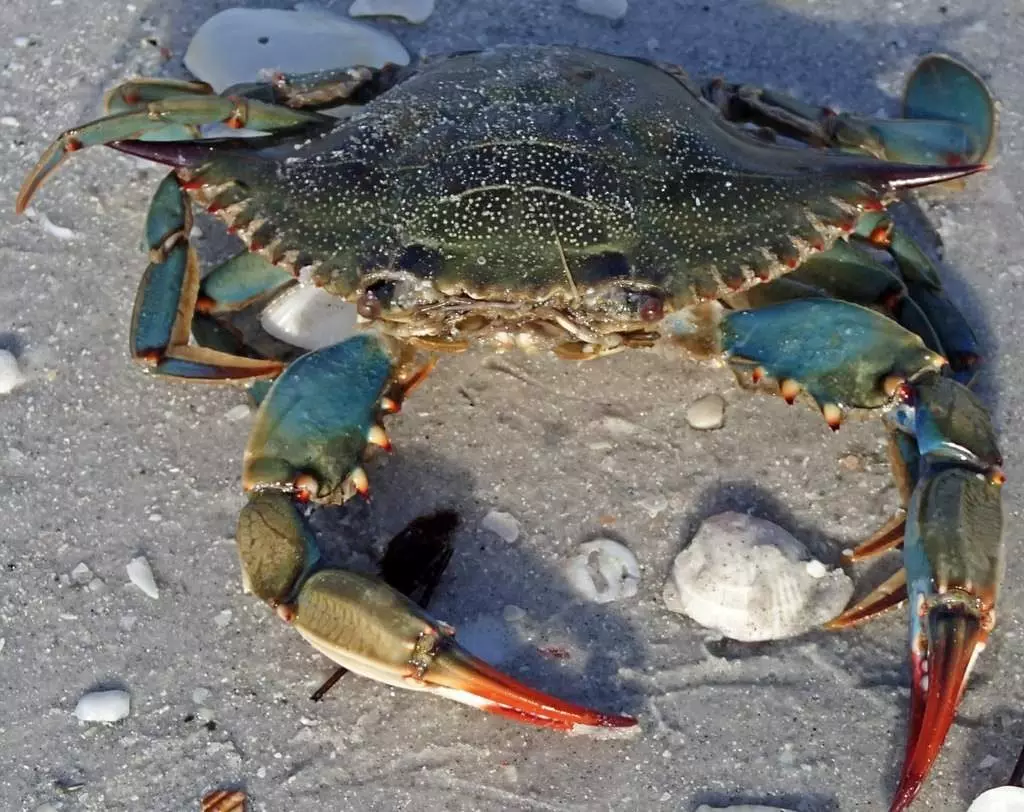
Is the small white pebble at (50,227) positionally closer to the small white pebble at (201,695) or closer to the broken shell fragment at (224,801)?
the small white pebble at (201,695)

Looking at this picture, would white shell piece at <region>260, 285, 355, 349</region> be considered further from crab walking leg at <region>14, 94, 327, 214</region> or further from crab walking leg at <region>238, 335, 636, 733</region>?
crab walking leg at <region>14, 94, 327, 214</region>

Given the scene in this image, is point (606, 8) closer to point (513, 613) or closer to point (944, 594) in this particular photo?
point (513, 613)

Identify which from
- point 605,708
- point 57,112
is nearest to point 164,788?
point 605,708

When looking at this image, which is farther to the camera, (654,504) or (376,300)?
(654,504)

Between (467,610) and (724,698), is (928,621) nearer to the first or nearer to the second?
(724,698)

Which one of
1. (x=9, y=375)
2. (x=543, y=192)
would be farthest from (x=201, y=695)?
(x=543, y=192)
